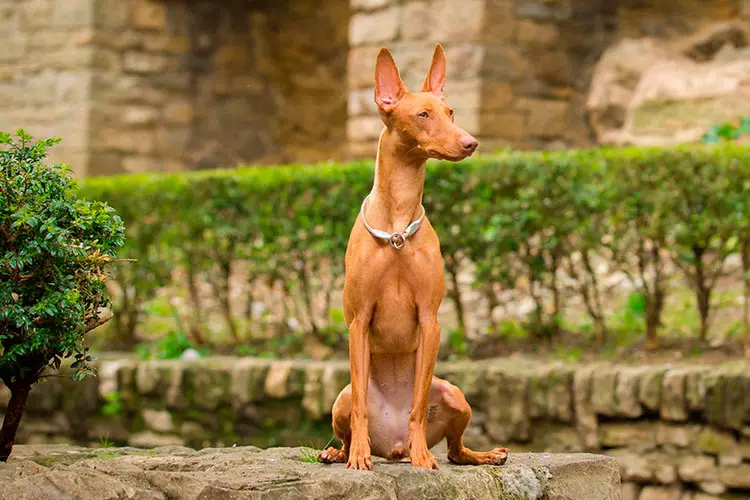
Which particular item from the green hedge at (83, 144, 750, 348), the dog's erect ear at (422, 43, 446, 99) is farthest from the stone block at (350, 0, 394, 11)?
the dog's erect ear at (422, 43, 446, 99)

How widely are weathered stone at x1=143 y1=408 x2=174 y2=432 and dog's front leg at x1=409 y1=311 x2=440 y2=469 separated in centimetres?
373

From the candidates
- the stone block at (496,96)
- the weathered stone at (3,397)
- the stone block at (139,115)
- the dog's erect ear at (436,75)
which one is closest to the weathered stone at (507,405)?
the dog's erect ear at (436,75)

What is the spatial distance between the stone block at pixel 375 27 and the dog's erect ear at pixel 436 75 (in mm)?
5345

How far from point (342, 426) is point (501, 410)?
8.36 feet

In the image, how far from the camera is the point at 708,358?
5.88 m

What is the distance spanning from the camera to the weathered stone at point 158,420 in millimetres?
6750

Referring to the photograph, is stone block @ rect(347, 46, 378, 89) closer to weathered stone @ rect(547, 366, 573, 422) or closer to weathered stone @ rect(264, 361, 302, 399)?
weathered stone @ rect(264, 361, 302, 399)

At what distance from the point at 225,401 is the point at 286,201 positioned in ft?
4.34

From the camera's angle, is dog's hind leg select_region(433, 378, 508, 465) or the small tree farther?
dog's hind leg select_region(433, 378, 508, 465)

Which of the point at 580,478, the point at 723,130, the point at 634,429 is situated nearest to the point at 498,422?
the point at 634,429

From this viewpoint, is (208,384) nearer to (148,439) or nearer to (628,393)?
(148,439)

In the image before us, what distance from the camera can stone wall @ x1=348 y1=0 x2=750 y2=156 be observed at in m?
8.32

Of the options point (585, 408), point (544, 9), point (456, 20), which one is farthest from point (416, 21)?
point (585, 408)

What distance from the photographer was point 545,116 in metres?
8.83
